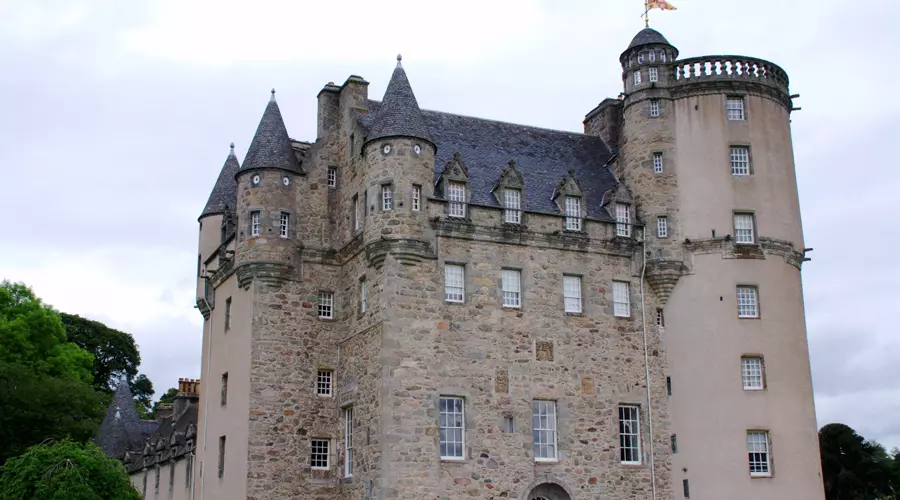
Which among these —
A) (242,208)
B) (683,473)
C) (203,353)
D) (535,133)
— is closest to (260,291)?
(242,208)

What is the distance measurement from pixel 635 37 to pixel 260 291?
16.8 m

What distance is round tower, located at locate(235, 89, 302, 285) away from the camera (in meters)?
33.7

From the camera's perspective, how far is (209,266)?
40.2m

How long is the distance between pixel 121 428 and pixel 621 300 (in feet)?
120

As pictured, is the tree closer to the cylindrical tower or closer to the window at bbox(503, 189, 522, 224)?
the window at bbox(503, 189, 522, 224)

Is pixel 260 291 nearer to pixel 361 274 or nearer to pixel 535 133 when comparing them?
pixel 361 274

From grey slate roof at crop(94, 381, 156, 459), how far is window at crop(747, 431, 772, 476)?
37.8 metres

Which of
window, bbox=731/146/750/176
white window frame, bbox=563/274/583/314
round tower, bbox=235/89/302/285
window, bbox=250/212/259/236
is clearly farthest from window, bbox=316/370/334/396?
window, bbox=731/146/750/176

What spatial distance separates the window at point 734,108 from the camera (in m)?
36.0

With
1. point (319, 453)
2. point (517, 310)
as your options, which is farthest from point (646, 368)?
point (319, 453)

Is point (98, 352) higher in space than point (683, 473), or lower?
higher

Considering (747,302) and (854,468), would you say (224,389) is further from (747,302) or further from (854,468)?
(854,468)

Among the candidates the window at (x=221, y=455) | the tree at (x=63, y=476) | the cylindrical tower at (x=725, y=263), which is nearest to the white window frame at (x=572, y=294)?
the cylindrical tower at (x=725, y=263)

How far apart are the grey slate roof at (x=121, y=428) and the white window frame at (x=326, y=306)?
2894cm
